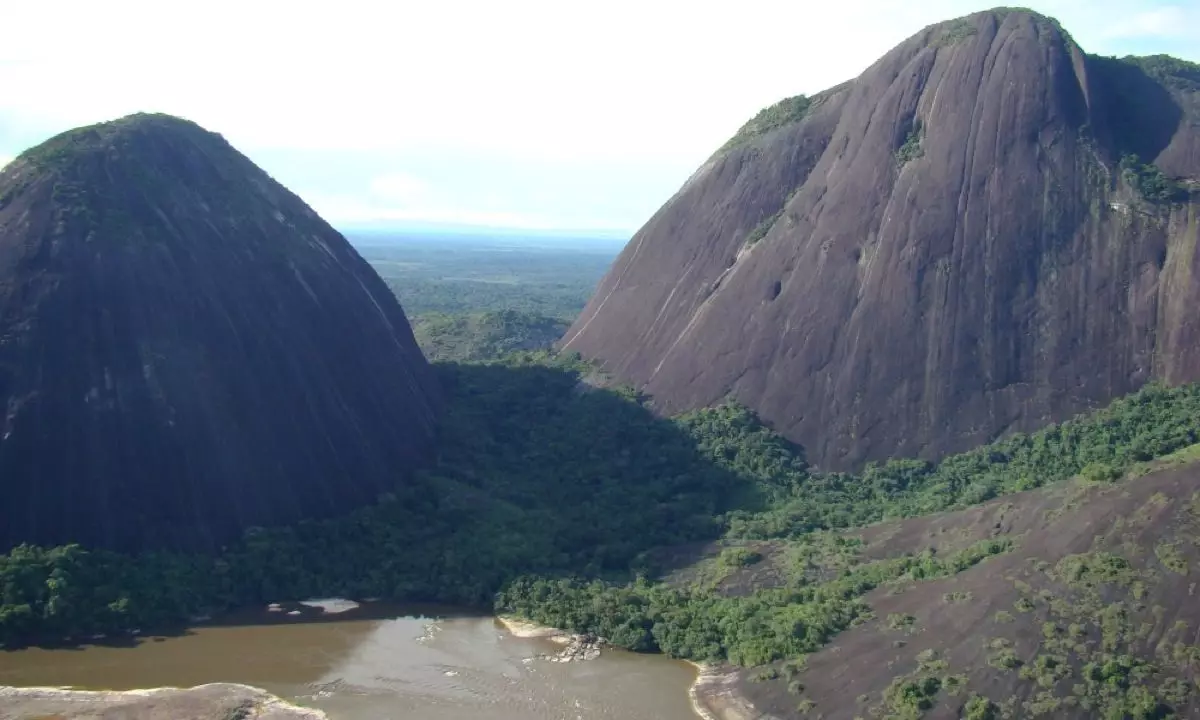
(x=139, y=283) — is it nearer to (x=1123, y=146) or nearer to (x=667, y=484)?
(x=667, y=484)

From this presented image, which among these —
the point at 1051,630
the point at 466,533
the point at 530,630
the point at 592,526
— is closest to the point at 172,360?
the point at 466,533

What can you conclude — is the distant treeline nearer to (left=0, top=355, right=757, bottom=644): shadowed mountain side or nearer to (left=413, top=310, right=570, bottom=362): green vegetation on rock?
(left=0, top=355, right=757, bottom=644): shadowed mountain side

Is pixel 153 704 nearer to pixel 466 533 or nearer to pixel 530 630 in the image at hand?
pixel 530 630

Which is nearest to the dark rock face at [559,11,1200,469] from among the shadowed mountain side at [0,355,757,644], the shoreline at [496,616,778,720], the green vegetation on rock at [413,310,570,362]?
the shadowed mountain side at [0,355,757,644]

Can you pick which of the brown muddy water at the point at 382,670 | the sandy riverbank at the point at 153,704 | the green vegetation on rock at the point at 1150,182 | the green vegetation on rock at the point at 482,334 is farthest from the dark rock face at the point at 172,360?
the green vegetation on rock at the point at 1150,182

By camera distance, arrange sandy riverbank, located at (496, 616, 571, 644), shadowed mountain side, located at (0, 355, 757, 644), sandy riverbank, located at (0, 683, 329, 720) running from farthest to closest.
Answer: sandy riverbank, located at (496, 616, 571, 644) < shadowed mountain side, located at (0, 355, 757, 644) < sandy riverbank, located at (0, 683, 329, 720)

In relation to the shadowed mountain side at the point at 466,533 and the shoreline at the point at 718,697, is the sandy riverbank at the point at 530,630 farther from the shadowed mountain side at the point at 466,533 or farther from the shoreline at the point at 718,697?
the shoreline at the point at 718,697
